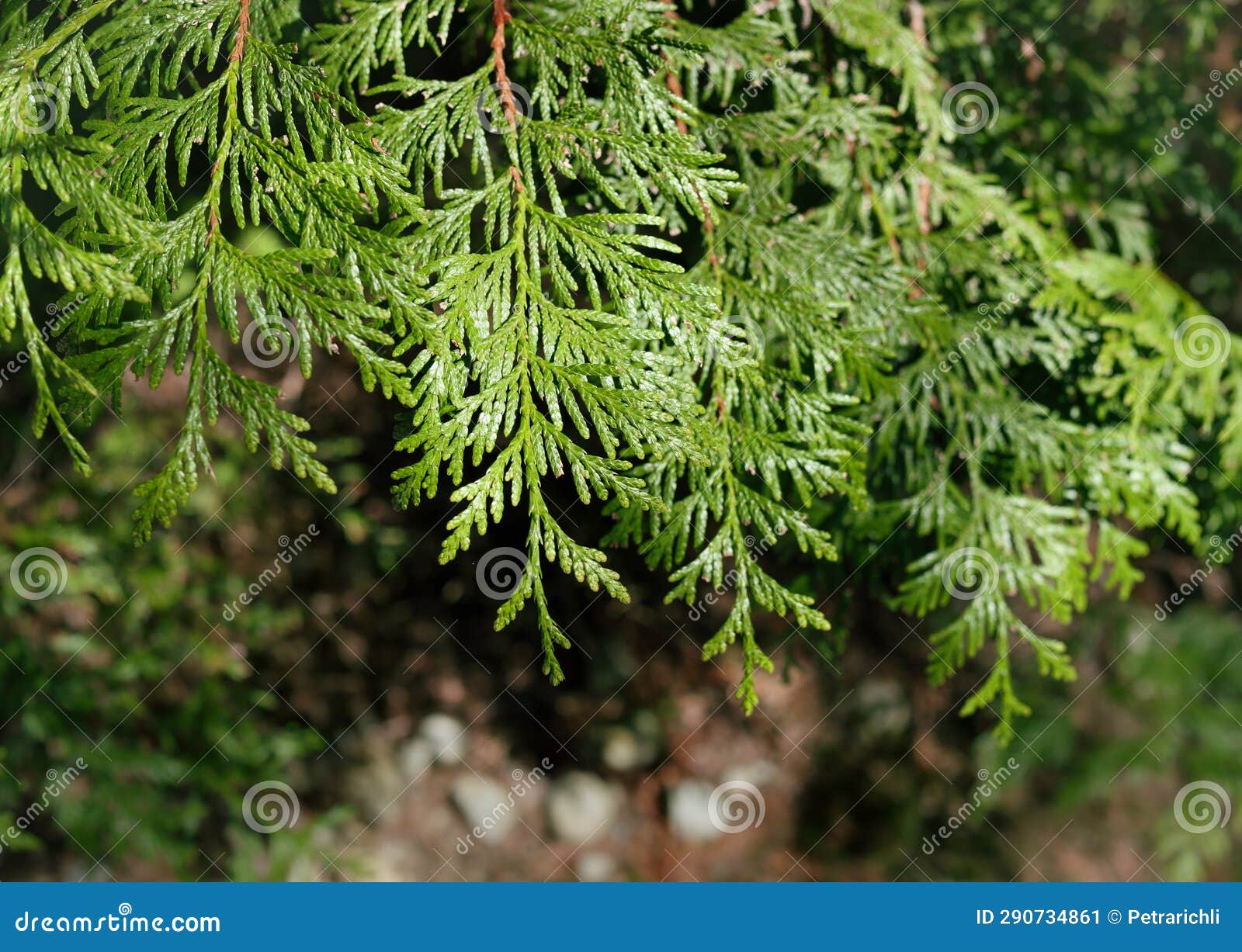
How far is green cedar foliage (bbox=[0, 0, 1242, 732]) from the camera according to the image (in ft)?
3.84

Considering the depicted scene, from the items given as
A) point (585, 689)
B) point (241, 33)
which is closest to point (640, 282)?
point (241, 33)

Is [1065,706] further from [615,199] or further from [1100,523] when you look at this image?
[615,199]

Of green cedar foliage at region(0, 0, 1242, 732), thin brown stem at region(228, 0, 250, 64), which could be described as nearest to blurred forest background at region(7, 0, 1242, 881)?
green cedar foliage at region(0, 0, 1242, 732)

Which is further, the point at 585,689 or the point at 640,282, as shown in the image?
the point at 585,689

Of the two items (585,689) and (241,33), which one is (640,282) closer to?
(241,33)

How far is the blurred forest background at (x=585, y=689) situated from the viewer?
229 cm

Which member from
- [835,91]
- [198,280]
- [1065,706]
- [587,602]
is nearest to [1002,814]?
[1065,706]

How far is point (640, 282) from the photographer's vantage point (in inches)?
49.8

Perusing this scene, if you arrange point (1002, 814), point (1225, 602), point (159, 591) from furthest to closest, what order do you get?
point (1002, 814), point (1225, 602), point (159, 591)

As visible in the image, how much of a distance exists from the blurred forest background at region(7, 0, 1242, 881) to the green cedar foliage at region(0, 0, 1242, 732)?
0.27m

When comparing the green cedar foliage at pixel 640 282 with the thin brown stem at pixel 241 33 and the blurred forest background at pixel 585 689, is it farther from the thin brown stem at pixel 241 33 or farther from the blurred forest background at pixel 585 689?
the blurred forest background at pixel 585 689

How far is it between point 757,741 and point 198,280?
3303mm

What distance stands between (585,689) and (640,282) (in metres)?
2.27

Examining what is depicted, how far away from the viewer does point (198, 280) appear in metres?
1.17
